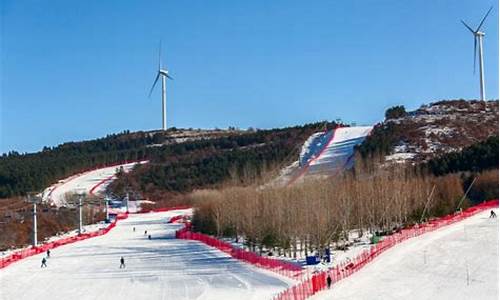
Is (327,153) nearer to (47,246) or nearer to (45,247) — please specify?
(47,246)

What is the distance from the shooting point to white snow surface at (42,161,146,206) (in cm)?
12779

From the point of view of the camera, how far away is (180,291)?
1481 inches

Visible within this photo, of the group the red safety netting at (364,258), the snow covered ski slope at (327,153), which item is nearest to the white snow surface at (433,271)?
the red safety netting at (364,258)

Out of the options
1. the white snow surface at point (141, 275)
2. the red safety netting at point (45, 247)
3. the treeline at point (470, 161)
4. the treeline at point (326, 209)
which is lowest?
the white snow surface at point (141, 275)

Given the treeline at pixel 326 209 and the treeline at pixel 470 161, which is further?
the treeline at pixel 470 161

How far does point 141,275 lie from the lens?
45.6m

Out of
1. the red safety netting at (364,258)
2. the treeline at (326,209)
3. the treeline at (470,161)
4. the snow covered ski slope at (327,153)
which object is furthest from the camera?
the snow covered ski slope at (327,153)

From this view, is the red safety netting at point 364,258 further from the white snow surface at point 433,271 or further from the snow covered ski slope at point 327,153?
the snow covered ski slope at point 327,153

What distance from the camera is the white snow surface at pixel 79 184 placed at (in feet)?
419

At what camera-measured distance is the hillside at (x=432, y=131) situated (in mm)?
108188

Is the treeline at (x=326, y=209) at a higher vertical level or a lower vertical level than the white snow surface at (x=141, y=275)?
higher

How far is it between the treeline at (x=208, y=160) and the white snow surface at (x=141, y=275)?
58.8m

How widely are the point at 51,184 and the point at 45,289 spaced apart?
4160 inches

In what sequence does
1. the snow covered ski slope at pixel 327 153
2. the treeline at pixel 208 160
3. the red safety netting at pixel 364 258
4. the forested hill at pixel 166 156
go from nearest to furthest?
the red safety netting at pixel 364 258 → the snow covered ski slope at pixel 327 153 → the treeline at pixel 208 160 → the forested hill at pixel 166 156
